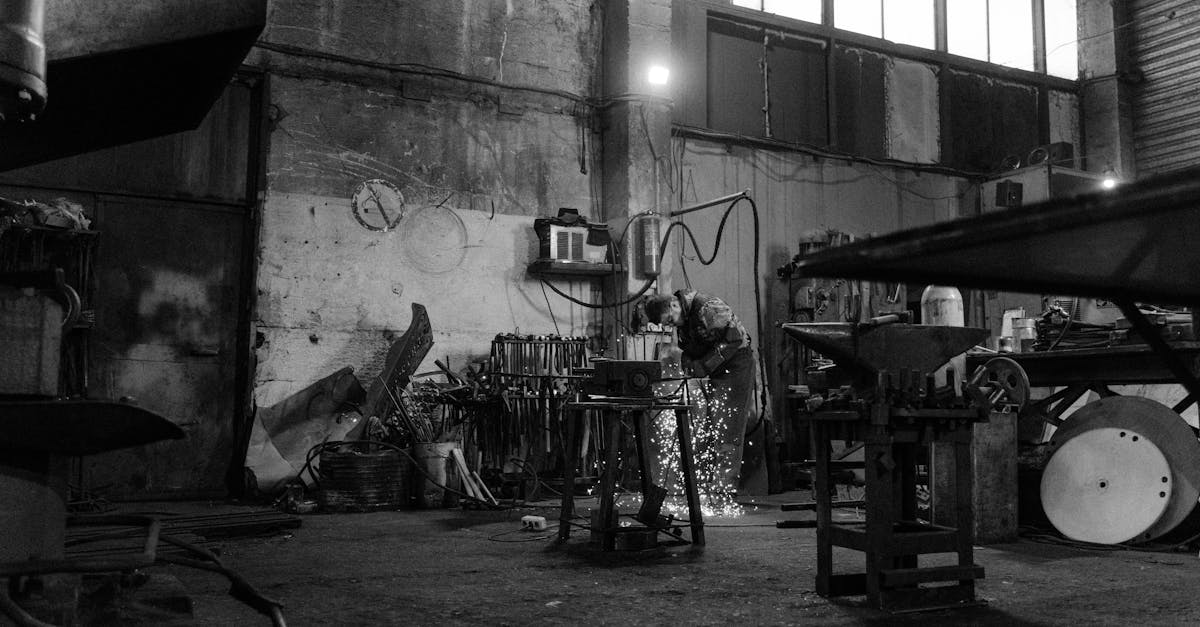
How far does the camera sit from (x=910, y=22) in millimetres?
10844

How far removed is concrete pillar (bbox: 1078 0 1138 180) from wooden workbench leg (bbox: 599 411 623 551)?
9.11 m

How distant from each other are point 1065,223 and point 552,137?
26.7ft

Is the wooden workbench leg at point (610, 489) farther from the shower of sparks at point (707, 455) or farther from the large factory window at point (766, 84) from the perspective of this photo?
the large factory window at point (766, 84)

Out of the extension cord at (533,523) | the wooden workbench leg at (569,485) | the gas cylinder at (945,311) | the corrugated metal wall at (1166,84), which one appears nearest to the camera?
the wooden workbench leg at (569,485)

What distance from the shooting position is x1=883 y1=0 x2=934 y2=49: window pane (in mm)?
10719

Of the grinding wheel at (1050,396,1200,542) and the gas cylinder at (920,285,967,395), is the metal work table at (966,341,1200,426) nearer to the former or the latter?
the gas cylinder at (920,285,967,395)

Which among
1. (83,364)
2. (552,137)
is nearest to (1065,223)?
(83,364)

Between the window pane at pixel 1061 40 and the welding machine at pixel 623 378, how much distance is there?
30.3 ft

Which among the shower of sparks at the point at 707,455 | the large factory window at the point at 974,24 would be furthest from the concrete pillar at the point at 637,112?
the shower of sparks at the point at 707,455

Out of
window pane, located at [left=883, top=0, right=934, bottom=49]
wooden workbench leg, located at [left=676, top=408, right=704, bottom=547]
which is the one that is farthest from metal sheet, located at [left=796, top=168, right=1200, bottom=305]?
window pane, located at [left=883, top=0, right=934, bottom=49]

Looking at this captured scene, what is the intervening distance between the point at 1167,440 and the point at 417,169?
6.00 meters

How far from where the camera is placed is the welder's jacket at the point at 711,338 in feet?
22.8

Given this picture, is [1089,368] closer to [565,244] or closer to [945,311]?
[945,311]

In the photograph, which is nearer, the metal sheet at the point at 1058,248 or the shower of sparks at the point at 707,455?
the metal sheet at the point at 1058,248
